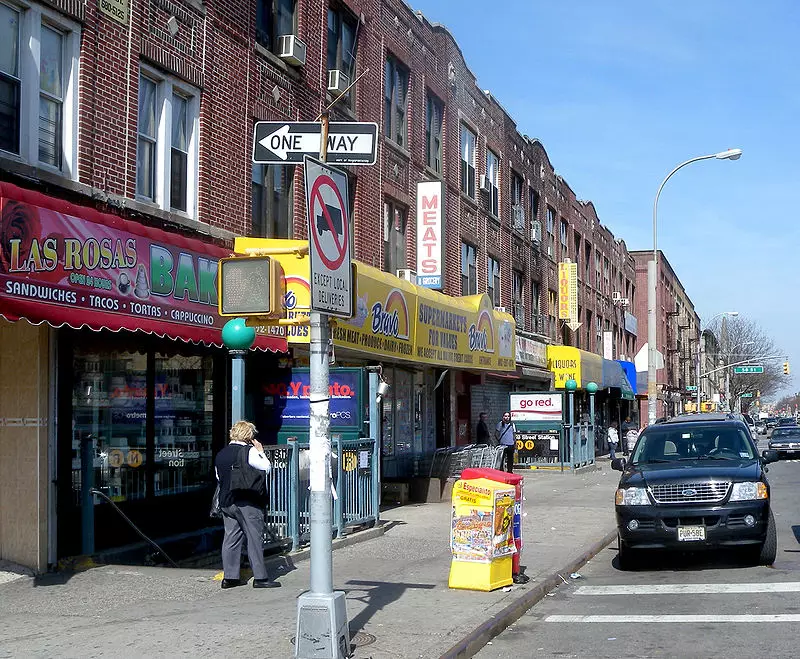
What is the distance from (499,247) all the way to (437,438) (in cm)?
725

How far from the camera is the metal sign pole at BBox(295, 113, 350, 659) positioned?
22.7 feet

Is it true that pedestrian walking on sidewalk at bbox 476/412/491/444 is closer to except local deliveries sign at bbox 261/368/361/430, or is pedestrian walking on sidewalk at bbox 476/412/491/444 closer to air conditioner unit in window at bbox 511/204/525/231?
air conditioner unit in window at bbox 511/204/525/231

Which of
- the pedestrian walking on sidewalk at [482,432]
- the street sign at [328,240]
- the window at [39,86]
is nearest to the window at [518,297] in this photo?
the pedestrian walking on sidewalk at [482,432]

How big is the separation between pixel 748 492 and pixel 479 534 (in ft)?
11.4

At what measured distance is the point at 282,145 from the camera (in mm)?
8227

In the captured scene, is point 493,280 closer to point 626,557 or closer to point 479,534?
point 626,557

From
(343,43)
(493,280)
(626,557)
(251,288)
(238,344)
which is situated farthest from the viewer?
(493,280)

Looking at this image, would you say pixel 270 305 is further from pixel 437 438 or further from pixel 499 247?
pixel 499 247

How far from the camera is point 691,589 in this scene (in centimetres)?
1062

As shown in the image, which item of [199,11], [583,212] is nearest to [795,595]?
[199,11]

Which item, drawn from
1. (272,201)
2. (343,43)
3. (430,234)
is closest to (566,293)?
(430,234)

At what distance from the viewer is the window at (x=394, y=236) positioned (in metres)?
21.2

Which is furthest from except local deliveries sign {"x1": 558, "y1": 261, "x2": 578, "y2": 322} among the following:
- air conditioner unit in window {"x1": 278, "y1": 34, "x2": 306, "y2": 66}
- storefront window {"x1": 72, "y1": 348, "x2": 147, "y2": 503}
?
storefront window {"x1": 72, "y1": 348, "x2": 147, "y2": 503}

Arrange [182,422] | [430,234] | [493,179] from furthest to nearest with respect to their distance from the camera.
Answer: [493,179] → [430,234] → [182,422]
